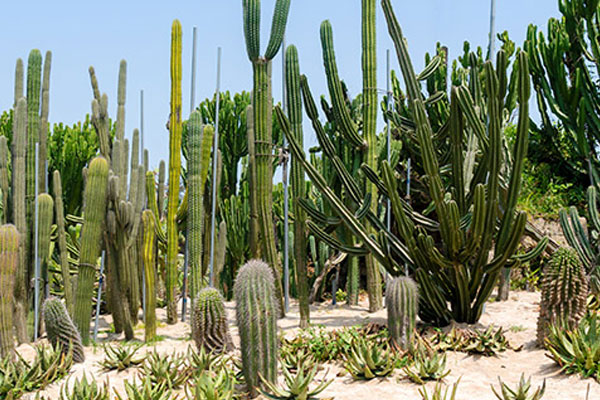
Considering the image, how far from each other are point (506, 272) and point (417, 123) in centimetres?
329

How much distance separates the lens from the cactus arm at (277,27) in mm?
7453

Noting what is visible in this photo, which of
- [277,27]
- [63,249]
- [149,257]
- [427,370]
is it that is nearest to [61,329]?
[63,249]

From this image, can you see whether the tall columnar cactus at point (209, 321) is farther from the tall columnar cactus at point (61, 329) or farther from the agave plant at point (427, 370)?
the agave plant at point (427, 370)

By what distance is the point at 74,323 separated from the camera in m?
6.71

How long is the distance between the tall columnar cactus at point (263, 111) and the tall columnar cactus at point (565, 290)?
2.97 meters

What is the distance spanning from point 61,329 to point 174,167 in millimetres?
2421

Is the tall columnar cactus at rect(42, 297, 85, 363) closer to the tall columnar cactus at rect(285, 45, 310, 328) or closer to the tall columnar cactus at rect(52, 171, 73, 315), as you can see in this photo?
the tall columnar cactus at rect(52, 171, 73, 315)

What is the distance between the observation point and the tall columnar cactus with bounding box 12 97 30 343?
7055 mm

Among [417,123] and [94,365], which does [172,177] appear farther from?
[417,123]

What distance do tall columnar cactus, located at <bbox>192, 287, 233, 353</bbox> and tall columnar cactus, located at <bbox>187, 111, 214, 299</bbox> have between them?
100 centimetres

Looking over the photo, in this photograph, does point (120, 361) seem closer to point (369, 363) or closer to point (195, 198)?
point (195, 198)

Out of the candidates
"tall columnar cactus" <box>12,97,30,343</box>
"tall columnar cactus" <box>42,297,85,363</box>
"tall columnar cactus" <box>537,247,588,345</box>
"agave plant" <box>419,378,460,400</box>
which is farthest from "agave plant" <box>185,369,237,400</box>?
"tall columnar cactus" <box>537,247,588,345</box>

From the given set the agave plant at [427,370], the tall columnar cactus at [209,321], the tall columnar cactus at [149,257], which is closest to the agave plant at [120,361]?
the tall columnar cactus at [209,321]

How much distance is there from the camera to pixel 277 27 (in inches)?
295
